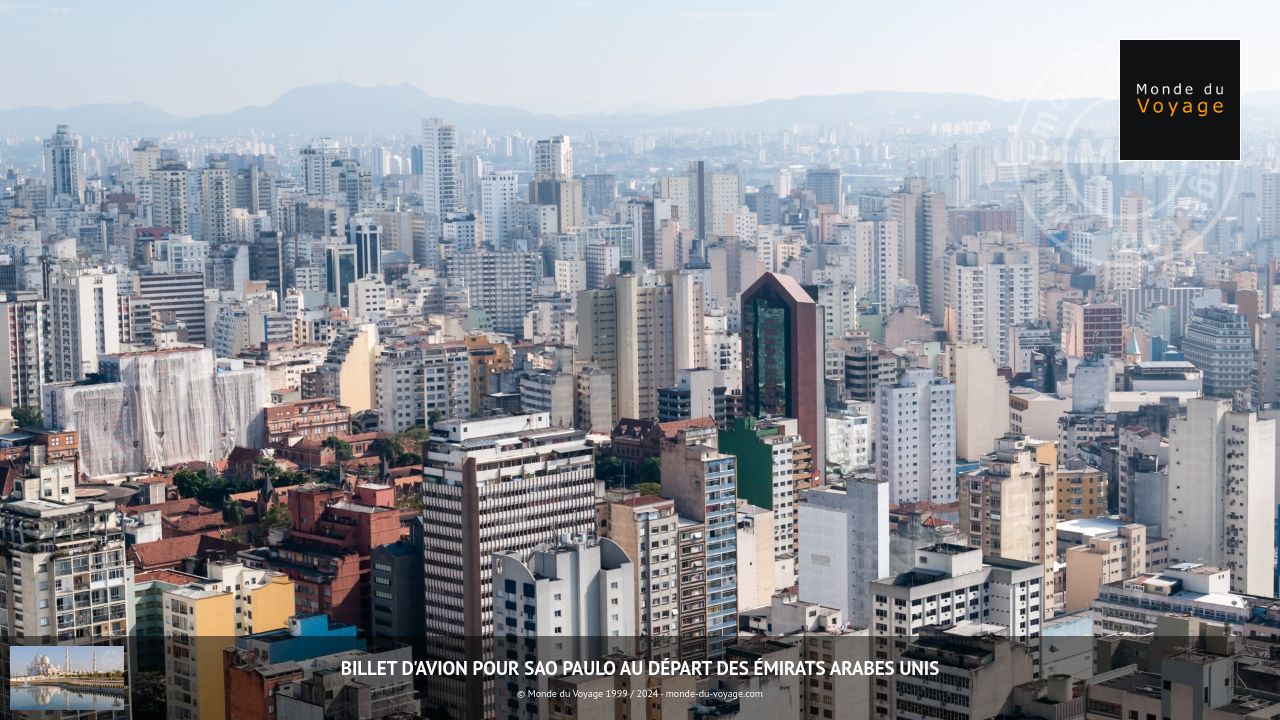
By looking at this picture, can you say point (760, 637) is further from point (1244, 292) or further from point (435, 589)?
point (1244, 292)

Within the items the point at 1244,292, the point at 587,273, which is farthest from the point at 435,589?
the point at 587,273

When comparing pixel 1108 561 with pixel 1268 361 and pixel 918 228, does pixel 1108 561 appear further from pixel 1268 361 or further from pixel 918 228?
pixel 918 228

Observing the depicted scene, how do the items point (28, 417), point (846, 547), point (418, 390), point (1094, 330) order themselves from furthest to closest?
point (1094, 330) → point (418, 390) → point (28, 417) → point (846, 547)

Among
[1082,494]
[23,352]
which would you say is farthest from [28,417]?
[1082,494]

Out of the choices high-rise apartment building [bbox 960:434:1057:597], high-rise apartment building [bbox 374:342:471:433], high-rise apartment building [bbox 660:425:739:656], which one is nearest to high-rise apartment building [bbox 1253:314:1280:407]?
high-rise apartment building [bbox 374:342:471:433]

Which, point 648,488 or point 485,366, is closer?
point 648,488
